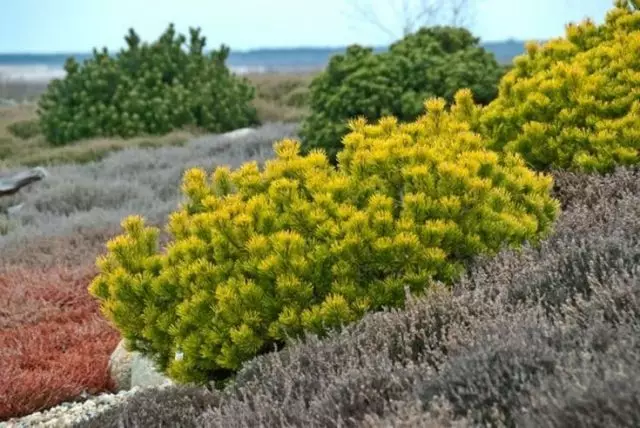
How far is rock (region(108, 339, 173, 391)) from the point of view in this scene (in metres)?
5.89

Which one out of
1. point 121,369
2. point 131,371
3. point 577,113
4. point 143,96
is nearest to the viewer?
point 131,371

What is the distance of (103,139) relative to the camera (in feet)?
64.4

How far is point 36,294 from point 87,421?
3.78 metres

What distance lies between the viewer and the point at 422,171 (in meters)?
4.89

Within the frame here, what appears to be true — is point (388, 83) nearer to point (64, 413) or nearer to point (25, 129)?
point (64, 413)

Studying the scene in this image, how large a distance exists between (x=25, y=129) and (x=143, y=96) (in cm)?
482

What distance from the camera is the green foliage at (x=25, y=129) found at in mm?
23562

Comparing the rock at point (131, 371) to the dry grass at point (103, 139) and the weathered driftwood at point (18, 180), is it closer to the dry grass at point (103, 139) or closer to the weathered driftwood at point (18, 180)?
the weathered driftwood at point (18, 180)

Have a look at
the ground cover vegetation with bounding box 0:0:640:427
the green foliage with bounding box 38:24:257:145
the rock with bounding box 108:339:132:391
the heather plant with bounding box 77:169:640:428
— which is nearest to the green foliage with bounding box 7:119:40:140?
the green foliage with bounding box 38:24:257:145

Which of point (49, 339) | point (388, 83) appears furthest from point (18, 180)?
point (49, 339)

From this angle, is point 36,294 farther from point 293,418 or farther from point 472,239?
point 293,418

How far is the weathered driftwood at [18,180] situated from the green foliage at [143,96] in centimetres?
574

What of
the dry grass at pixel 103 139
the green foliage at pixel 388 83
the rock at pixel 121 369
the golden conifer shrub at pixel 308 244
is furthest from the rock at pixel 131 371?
the dry grass at pixel 103 139

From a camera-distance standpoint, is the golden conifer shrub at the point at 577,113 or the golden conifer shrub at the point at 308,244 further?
the golden conifer shrub at the point at 577,113
